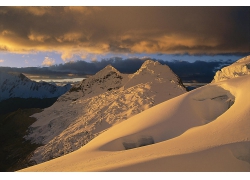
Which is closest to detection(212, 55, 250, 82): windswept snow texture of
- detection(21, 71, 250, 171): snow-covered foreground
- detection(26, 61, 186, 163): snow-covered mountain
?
detection(21, 71, 250, 171): snow-covered foreground

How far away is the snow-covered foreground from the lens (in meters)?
5.67

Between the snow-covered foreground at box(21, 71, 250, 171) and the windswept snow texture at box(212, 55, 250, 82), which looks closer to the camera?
the snow-covered foreground at box(21, 71, 250, 171)

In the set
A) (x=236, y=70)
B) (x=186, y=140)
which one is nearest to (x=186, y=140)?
(x=186, y=140)

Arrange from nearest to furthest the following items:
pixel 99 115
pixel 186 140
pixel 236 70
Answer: pixel 186 140, pixel 236 70, pixel 99 115

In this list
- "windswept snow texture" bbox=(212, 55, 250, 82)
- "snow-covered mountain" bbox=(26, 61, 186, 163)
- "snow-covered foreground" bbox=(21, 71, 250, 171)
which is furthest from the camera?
"snow-covered mountain" bbox=(26, 61, 186, 163)

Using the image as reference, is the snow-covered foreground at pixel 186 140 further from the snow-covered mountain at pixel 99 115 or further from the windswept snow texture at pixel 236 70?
the snow-covered mountain at pixel 99 115

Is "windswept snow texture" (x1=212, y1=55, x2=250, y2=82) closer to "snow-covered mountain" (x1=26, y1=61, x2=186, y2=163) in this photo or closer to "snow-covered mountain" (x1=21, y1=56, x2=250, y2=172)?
"snow-covered mountain" (x1=21, y1=56, x2=250, y2=172)

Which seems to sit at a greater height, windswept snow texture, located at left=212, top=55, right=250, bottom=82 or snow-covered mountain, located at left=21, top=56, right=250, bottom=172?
windswept snow texture, located at left=212, top=55, right=250, bottom=82

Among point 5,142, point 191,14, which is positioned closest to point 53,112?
point 5,142

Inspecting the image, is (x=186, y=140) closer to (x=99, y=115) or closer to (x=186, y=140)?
(x=186, y=140)

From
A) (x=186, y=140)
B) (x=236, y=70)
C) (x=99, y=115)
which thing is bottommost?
(x=186, y=140)

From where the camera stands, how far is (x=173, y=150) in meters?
6.09

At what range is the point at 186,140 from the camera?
665 cm
